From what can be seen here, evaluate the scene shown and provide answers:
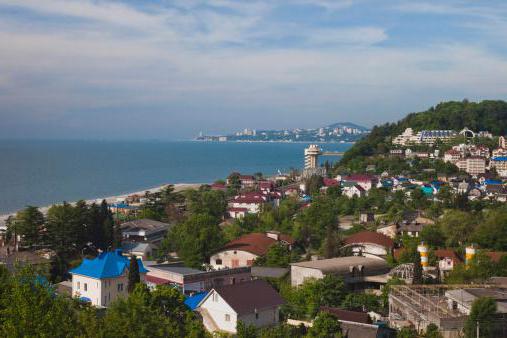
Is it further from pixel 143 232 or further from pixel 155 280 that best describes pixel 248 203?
pixel 155 280

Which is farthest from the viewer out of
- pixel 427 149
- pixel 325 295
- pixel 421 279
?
pixel 427 149

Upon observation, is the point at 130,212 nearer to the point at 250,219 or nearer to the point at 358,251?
the point at 250,219

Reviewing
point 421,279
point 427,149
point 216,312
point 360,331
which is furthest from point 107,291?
point 427,149

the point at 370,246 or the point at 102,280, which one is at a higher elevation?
the point at 102,280

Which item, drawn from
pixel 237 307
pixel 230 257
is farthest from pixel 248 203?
pixel 237 307

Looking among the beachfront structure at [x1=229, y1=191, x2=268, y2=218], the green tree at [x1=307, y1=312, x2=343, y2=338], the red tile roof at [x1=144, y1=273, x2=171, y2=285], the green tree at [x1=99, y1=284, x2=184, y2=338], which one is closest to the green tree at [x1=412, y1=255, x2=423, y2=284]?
the green tree at [x1=307, y1=312, x2=343, y2=338]

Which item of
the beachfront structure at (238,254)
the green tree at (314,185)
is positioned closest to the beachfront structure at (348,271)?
the beachfront structure at (238,254)
